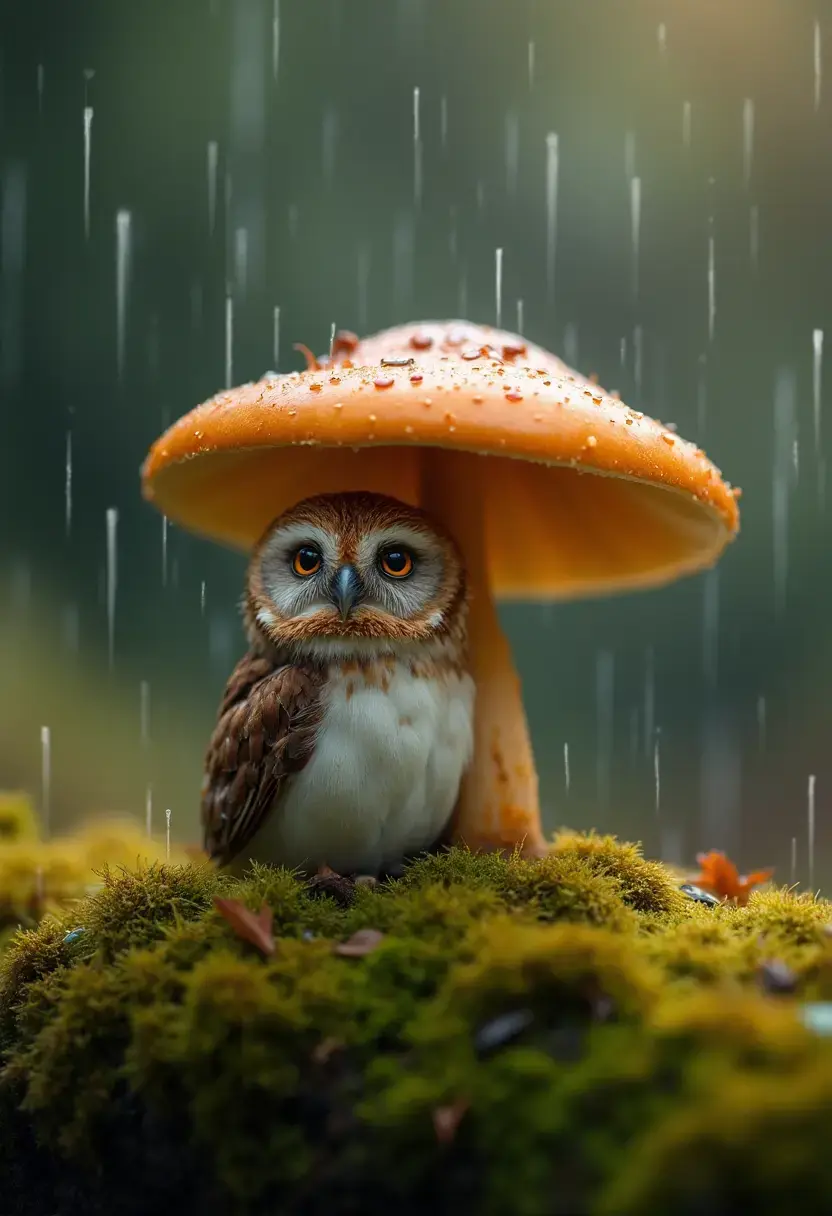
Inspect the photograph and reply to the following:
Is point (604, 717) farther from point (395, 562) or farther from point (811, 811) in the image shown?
point (395, 562)

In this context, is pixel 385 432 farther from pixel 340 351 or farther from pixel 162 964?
pixel 162 964

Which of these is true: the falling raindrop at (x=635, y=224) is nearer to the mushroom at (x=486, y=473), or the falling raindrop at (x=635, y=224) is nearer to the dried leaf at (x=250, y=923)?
the mushroom at (x=486, y=473)

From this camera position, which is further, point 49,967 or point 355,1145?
point 49,967

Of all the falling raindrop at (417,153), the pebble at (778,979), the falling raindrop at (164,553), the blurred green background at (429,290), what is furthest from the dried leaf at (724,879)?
the falling raindrop at (417,153)

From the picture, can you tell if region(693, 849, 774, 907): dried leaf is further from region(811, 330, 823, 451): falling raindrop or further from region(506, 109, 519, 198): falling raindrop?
region(506, 109, 519, 198): falling raindrop

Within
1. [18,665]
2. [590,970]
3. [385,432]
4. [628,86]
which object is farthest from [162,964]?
[628,86]

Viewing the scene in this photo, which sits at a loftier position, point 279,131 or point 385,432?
point 279,131
